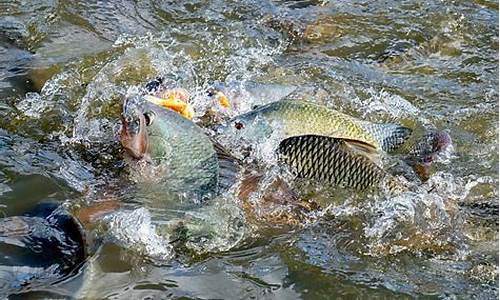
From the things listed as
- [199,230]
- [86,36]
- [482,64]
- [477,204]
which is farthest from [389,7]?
[199,230]

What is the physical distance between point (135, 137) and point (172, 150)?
0.17m

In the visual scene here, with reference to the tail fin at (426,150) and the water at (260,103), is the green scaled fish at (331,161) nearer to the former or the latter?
the water at (260,103)

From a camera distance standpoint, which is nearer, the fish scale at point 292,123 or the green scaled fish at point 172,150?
the green scaled fish at point 172,150

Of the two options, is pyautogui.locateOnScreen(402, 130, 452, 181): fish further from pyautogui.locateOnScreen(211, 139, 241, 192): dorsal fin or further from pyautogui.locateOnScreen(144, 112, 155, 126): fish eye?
pyautogui.locateOnScreen(144, 112, 155, 126): fish eye

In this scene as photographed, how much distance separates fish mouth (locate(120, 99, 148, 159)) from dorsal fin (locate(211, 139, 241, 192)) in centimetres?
36

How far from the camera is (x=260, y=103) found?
4.13m

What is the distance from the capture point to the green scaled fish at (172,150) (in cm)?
328

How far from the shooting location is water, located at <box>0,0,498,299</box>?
297 centimetres

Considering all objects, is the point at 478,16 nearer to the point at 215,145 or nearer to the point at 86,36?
the point at 86,36

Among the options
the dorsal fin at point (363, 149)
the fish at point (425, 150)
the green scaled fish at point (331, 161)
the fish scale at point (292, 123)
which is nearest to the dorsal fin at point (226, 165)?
the fish scale at point (292, 123)

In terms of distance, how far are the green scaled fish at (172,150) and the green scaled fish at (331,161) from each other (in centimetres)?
38

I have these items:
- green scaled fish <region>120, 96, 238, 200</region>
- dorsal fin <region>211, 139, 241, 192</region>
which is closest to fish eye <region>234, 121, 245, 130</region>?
dorsal fin <region>211, 139, 241, 192</region>

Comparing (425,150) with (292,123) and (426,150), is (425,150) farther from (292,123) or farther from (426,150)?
(292,123)

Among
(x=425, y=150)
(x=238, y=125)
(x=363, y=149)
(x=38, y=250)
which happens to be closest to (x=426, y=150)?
(x=425, y=150)
